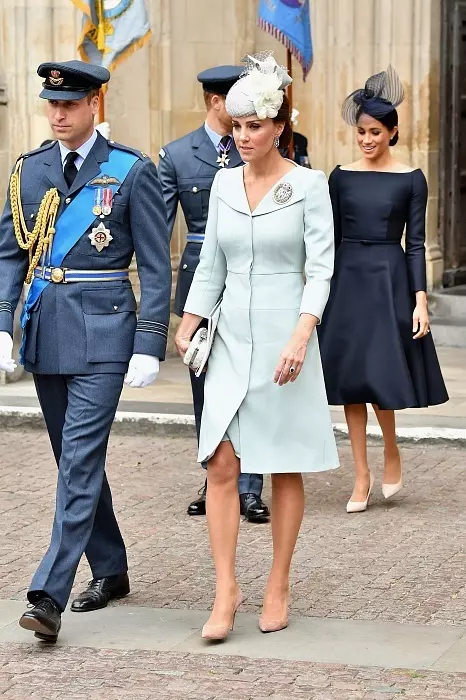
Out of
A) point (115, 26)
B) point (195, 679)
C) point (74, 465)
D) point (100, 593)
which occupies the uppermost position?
point (115, 26)

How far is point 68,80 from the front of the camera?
566 centimetres

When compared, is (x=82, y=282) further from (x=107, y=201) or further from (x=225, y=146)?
(x=225, y=146)

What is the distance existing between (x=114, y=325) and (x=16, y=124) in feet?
21.5

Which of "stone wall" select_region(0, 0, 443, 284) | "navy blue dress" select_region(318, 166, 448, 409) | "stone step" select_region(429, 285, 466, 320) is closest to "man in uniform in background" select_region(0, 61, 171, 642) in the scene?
"navy blue dress" select_region(318, 166, 448, 409)

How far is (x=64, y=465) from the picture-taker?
566 centimetres

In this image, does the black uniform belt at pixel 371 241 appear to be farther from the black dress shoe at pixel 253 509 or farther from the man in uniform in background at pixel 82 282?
the man in uniform in background at pixel 82 282

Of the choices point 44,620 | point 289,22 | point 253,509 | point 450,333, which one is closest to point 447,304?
point 450,333

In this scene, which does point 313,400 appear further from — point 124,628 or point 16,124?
point 16,124

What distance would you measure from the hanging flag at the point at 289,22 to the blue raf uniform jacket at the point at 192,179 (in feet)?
12.5

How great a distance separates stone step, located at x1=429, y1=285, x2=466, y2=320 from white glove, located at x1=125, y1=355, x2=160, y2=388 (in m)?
7.88

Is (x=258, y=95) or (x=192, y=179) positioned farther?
(x=192, y=179)

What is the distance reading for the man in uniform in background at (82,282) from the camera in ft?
18.5

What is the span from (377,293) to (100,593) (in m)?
2.36

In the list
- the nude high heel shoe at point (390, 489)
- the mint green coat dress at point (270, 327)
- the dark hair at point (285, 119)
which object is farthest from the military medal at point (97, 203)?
the nude high heel shoe at point (390, 489)
